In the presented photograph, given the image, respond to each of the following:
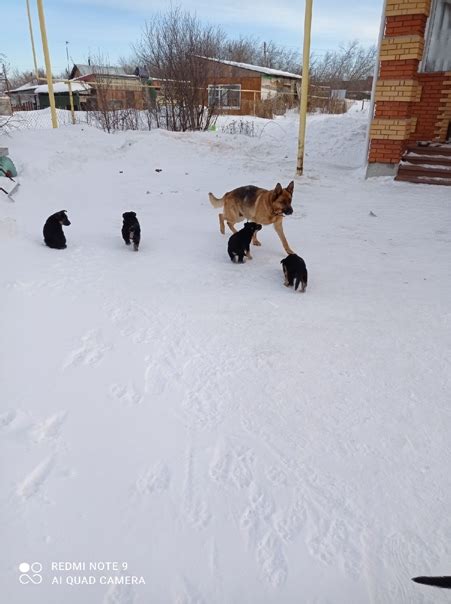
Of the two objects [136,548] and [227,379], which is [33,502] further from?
[227,379]

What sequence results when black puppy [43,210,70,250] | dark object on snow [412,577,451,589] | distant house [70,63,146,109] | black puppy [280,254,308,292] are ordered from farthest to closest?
distant house [70,63,146,109] < black puppy [43,210,70,250] < black puppy [280,254,308,292] < dark object on snow [412,577,451,589]

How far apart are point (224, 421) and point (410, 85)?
8640 millimetres

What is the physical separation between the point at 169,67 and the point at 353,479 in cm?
1450

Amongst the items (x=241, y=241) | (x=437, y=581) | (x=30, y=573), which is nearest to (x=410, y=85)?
(x=241, y=241)

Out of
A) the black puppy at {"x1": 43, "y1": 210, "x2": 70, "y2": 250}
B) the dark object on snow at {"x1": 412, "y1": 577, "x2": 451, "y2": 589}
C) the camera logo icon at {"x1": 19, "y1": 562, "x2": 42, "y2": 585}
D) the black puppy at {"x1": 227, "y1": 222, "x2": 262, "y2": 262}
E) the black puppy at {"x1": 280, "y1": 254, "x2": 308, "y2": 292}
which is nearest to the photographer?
the dark object on snow at {"x1": 412, "y1": 577, "x2": 451, "y2": 589}

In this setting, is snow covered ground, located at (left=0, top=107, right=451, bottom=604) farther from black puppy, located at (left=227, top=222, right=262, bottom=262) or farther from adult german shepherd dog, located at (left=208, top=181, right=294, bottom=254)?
adult german shepherd dog, located at (left=208, top=181, right=294, bottom=254)

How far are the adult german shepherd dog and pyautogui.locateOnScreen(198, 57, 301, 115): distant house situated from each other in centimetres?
1619

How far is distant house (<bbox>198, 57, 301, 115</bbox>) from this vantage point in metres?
23.8

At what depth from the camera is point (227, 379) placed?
267 cm

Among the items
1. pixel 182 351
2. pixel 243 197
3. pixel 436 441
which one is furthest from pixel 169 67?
pixel 436 441

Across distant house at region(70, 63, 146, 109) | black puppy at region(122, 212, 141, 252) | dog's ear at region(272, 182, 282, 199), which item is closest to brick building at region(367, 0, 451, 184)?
dog's ear at region(272, 182, 282, 199)

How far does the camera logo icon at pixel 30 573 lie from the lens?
147 cm

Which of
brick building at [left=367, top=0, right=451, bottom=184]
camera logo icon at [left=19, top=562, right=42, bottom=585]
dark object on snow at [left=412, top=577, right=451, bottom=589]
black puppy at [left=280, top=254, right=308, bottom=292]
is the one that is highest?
brick building at [left=367, top=0, right=451, bottom=184]

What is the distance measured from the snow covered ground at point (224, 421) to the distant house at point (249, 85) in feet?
57.9
